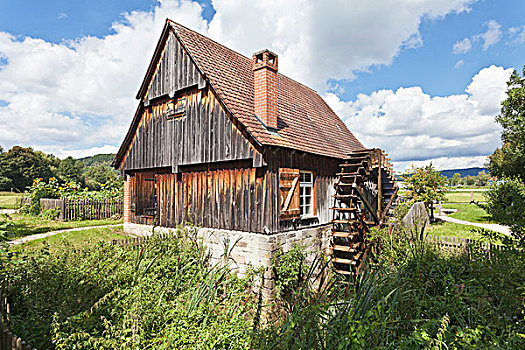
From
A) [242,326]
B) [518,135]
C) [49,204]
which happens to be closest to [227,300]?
[242,326]

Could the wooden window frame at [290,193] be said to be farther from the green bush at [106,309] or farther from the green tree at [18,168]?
the green tree at [18,168]

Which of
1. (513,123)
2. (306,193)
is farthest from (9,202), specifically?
(513,123)

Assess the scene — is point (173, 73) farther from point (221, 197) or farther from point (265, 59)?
point (221, 197)

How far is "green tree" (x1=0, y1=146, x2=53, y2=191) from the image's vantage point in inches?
1499

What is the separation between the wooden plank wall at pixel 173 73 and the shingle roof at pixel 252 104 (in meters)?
0.41

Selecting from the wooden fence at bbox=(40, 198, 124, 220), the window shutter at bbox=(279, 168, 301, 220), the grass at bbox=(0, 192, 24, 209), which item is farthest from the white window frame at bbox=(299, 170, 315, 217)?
the grass at bbox=(0, 192, 24, 209)

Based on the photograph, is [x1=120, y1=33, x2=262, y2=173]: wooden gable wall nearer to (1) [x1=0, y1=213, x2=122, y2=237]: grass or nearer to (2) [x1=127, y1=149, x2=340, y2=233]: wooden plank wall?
(2) [x1=127, y1=149, x2=340, y2=233]: wooden plank wall

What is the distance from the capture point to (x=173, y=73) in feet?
32.8

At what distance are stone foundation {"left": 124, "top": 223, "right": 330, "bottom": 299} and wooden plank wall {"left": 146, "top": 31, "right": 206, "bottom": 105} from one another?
16.1ft

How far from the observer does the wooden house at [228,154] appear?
802cm

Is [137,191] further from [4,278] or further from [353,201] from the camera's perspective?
[353,201]

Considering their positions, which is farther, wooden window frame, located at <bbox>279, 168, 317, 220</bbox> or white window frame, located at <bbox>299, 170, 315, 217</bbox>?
white window frame, located at <bbox>299, 170, 315, 217</bbox>

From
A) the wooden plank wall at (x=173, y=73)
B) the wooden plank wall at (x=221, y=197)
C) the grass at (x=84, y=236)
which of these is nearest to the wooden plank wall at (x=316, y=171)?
the wooden plank wall at (x=221, y=197)

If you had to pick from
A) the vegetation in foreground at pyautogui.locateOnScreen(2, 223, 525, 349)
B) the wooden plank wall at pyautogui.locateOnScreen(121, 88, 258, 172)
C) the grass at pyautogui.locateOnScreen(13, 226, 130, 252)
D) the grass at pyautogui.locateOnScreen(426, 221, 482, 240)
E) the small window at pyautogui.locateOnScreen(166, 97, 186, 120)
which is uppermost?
the small window at pyautogui.locateOnScreen(166, 97, 186, 120)
